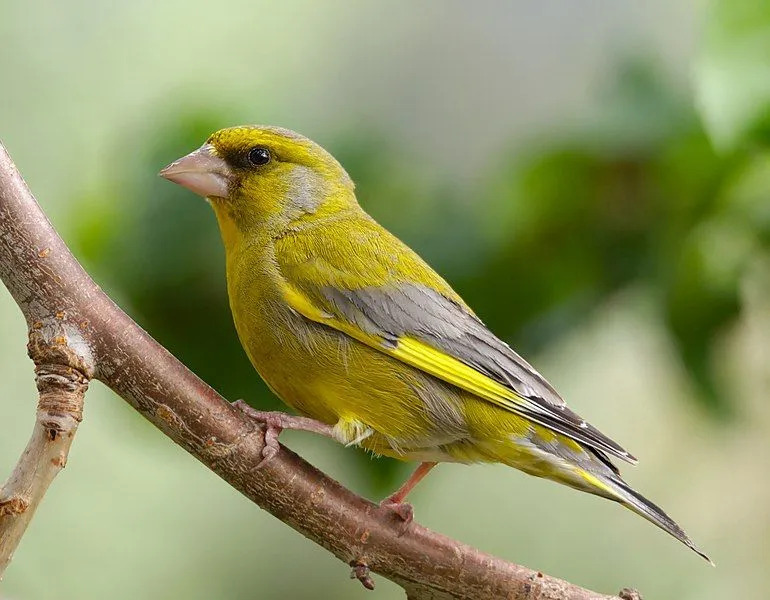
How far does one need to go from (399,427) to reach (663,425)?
121 inches

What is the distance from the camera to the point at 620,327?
5.44 meters

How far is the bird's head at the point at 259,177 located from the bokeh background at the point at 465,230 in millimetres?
520

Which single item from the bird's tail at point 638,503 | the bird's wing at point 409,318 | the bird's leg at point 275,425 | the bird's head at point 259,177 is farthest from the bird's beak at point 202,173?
the bird's tail at point 638,503

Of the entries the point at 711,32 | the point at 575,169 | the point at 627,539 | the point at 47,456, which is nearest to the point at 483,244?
the point at 575,169

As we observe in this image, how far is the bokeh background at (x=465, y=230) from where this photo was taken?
12.2ft

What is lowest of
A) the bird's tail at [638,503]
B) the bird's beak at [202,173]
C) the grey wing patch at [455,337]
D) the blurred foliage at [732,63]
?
the bird's tail at [638,503]

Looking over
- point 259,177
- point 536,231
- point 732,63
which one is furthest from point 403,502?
point 536,231

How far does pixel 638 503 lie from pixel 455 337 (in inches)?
26.3

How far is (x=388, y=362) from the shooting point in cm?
290

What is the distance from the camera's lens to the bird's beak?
306 centimetres

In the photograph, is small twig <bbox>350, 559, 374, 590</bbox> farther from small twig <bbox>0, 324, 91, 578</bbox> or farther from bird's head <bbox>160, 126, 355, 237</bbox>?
bird's head <bbox>160, 126, 355, 237</bbox>

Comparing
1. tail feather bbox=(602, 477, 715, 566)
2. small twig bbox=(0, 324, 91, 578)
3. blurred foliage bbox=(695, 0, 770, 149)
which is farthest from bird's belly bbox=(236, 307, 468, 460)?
blurred foliage bbox=(695, 0, 770, 149)

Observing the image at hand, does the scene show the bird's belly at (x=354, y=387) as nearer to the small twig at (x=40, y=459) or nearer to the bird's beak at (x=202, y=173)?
the bird's beak at (x=202, y=173)

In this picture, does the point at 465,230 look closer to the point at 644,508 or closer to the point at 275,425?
the point at 644,508
